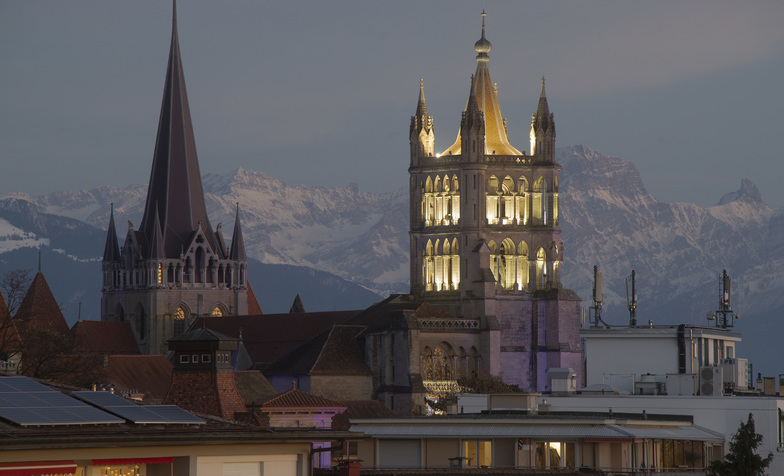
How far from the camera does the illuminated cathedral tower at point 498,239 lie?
170 m

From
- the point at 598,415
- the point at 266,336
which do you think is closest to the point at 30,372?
the point at 598,415

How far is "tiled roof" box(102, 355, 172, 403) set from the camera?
6038 inches

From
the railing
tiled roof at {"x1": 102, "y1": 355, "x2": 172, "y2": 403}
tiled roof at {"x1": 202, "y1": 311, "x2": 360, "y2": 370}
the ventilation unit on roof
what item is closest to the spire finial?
tiled roof at {"x1": 202, "y1": 311, "x2": 360, "y2": 370}

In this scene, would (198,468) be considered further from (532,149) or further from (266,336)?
(266,336)

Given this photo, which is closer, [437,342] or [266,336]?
[437,342]

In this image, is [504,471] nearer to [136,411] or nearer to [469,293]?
[136,411]

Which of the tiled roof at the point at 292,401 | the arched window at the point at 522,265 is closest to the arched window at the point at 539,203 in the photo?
the arched window at the point at 522,265

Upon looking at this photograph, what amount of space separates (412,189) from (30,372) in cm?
7573

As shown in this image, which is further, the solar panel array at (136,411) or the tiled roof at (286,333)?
the tiled roof at (286,333)

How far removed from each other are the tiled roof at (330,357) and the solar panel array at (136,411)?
119 m

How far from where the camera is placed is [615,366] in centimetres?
11869

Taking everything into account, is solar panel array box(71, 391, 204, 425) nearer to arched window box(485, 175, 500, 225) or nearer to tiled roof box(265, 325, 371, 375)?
tiled roof box(265, 325, 371, 375)

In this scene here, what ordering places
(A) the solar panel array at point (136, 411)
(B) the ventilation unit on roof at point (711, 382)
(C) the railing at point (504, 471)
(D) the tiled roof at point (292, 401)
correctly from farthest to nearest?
1. (D) the tiled roof at point (292, 401)
2. (B) the ventilation unit on roof at point (711, 382)
3. (C) the railing at point (504, 471)
4. (A) the solar panel array at point (136, 411)

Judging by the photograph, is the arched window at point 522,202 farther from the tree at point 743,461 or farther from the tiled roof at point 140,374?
the tree at point 743,461
